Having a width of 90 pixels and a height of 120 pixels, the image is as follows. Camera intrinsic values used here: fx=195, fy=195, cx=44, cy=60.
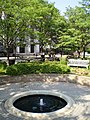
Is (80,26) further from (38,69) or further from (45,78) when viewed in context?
(45,78)

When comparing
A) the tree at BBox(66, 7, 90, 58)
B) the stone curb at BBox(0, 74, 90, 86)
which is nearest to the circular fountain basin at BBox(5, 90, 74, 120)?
the stone curb at BBox(0, 74, 90, 86)

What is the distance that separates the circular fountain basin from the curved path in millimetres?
378

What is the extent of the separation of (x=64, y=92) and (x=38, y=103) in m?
2.59

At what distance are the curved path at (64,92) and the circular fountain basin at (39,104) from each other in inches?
14.9

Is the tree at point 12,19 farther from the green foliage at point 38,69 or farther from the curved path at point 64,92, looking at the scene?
the curved path at point 64,92

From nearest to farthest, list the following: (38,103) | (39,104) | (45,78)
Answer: (39,104) → (38,103) → (45,78)

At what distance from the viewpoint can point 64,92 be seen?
44.4 ft

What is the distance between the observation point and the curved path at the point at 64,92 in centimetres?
959

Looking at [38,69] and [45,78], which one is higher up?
[38,69]

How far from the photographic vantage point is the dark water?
10664mm

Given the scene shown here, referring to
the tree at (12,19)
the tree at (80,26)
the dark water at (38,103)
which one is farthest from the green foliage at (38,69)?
the tree at (80,26)

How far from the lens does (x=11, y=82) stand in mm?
15820

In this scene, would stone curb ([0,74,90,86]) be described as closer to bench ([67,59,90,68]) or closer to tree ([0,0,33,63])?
bench ([67,59,90,68])

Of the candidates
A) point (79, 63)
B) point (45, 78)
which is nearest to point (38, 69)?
point (45, 78)
